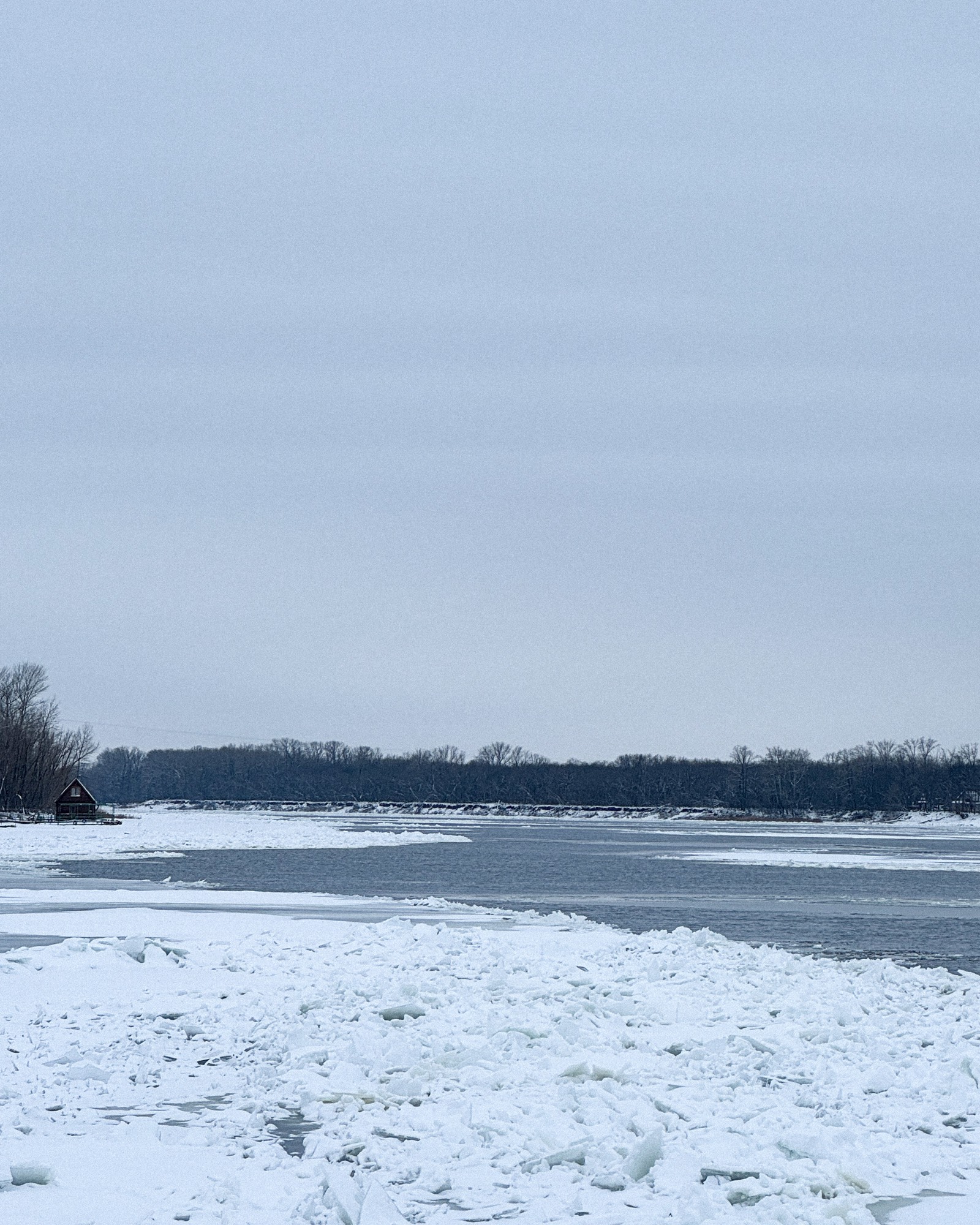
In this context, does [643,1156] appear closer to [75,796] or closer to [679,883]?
[679,883]

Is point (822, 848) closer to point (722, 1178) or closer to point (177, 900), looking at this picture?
point (177, 900)

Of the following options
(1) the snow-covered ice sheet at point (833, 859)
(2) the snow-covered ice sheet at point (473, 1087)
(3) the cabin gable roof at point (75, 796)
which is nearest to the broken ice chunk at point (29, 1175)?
(2) the snow-covered ice sheet at point (473, 1087)

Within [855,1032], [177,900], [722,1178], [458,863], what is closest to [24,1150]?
[722,1178]

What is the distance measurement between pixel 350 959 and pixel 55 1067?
6.53 meters

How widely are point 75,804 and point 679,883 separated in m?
63.9

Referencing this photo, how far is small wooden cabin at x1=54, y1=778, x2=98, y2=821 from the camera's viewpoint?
3642 inches

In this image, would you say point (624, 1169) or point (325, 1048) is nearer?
point (624, 1169)

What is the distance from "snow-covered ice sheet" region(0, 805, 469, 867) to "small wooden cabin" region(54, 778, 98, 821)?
9.68 feet

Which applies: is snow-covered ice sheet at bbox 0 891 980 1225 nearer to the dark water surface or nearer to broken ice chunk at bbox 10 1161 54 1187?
broken ice chunk at bbox 10 1161 54 1187

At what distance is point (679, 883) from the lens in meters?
40.4

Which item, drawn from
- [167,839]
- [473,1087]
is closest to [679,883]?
[473,1087]

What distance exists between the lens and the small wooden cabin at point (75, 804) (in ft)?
303

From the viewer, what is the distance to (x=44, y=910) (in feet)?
84.1

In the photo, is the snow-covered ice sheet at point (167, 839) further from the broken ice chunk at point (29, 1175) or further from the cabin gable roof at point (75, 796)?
the broken ice chunk at point (29, 1175)
